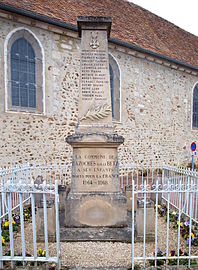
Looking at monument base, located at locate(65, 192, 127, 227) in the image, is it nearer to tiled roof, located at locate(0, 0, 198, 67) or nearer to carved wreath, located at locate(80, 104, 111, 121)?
carved wreath, located at locate(80, 104, 111, 121)

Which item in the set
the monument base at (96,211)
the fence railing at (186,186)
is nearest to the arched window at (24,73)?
the monument base at (96,211)

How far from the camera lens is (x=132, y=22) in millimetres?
11469

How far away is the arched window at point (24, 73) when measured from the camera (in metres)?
7.34

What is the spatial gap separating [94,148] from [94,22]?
2.33 meters

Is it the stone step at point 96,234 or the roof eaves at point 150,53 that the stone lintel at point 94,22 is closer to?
the stone step at point 96,234

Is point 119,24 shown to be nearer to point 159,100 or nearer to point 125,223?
point 159,100

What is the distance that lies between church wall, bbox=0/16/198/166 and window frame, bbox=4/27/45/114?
14 centimetres

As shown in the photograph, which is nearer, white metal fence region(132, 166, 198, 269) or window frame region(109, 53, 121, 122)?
white metal fence region(132, 166, 198, 269)

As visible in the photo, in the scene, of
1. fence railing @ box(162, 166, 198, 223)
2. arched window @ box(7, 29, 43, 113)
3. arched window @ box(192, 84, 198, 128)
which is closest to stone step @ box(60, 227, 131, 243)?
fence railing @ box(162, 166, 198, 223)

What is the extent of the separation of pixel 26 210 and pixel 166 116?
31.1 feet

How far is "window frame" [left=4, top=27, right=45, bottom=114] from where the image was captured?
282 inches

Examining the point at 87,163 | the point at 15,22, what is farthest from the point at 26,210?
the point at 15,22

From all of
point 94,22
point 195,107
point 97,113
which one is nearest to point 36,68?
point 94,22

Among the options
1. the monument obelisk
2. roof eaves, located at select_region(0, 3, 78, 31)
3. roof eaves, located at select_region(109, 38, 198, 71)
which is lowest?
the monument obelisk
